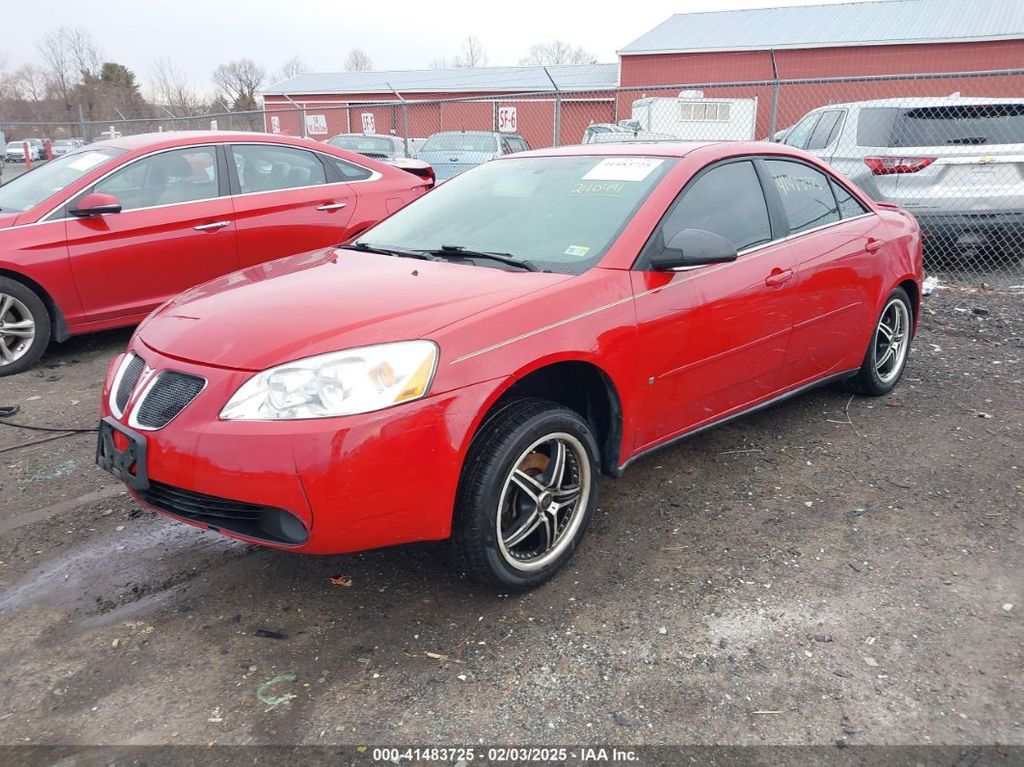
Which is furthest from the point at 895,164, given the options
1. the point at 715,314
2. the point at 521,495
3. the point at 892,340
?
the point at 521,495

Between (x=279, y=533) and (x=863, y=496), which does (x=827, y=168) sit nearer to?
(x=863, y=496)

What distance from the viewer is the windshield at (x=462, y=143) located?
47.9 ft

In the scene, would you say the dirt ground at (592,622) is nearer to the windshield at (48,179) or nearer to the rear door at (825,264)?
the rear door at (825,264)

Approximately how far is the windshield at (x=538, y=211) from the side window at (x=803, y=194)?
789 millimetres

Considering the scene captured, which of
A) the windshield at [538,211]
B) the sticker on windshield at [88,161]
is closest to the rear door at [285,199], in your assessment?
the sticker on windshield at [88,161]

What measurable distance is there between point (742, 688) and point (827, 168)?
3.08 m

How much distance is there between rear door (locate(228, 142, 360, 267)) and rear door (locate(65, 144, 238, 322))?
5.1 inches

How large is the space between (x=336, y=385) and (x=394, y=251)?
1.28 m

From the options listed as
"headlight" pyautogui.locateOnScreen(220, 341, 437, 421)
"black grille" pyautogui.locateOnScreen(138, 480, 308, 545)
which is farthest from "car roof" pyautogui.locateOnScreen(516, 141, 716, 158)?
"black grille" pyautogui.locateOnScreen(138, 480, 308, 545)

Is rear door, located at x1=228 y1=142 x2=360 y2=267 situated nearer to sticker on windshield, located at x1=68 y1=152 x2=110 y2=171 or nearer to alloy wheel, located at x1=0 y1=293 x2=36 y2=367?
sticker on windshield, located at x1=68 y1=152 x2=110 y2=171

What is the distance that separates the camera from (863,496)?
3.66 meters

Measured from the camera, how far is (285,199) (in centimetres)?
630

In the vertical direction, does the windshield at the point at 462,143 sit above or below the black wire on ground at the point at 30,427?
above

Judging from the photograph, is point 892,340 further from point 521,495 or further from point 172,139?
point 172,139
